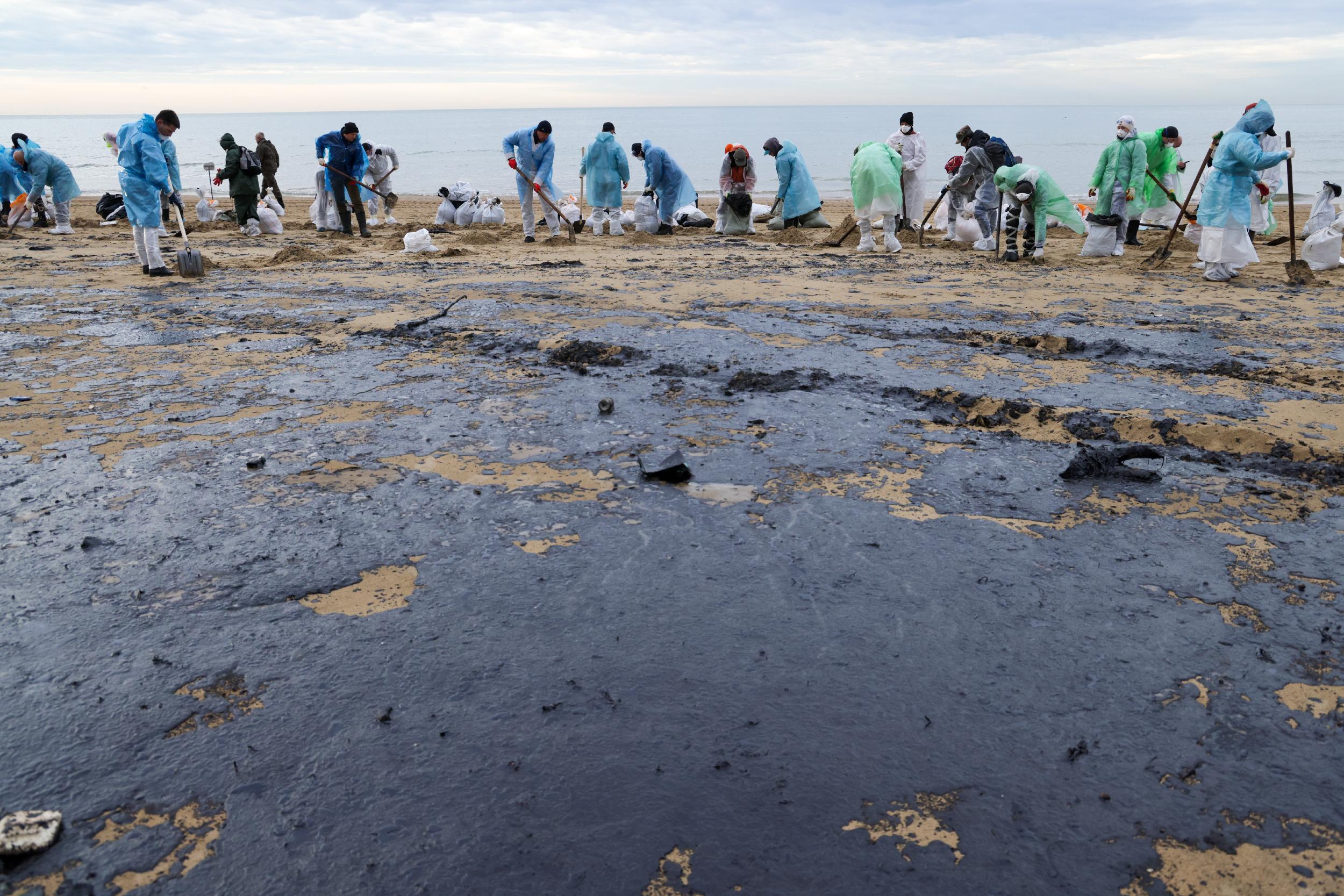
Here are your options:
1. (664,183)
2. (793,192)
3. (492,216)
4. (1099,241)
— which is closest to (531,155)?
(664,183)

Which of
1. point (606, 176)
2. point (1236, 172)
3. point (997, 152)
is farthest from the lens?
point (606, 176)

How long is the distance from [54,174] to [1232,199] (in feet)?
51.0

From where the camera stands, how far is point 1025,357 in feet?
17.5

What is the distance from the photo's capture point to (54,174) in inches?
537

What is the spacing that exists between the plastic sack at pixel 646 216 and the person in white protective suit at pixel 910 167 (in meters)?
3.54

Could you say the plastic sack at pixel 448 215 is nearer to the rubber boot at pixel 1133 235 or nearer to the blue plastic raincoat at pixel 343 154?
the blue plastic raincoat at pixel 343 154

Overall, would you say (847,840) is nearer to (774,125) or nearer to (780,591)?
(780,591)

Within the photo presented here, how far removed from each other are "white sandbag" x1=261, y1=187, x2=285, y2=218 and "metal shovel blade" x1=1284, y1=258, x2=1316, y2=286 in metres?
13.2

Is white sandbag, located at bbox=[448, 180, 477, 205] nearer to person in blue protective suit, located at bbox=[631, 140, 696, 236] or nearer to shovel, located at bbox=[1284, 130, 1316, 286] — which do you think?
person in blue protective suit, located at bbox=[631, 140, 696, 236]

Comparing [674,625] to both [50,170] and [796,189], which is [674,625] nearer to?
[796,189]

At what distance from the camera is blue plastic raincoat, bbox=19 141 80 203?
13531mm

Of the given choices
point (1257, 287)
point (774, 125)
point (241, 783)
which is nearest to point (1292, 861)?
point (241, 783)

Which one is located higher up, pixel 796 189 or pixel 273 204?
pixel 273 204

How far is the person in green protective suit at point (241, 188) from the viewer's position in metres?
→ 12.9
